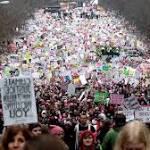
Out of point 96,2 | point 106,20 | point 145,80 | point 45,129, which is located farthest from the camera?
point 96,2

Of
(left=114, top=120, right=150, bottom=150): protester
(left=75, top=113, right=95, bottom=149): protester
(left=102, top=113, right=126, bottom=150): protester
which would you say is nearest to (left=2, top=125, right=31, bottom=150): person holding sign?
(left=114, top=120, right=150, bottom=150): protester

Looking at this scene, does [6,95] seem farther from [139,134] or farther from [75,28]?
[75,28]

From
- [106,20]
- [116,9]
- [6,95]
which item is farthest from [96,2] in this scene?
[6,95]

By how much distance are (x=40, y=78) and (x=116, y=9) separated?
79.2m

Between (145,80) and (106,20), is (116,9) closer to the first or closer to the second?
(106,20)

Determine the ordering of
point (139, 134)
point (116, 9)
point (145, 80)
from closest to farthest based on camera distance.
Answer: point (139, 134), point (145, 80), point (116, 9)

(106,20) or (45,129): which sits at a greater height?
(106,20)

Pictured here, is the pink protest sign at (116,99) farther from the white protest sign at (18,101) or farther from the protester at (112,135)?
the white protest sign at (18,101)

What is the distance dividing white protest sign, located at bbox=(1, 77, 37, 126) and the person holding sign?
6.18 feet

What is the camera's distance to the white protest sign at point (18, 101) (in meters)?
9.43

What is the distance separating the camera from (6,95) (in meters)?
9.77

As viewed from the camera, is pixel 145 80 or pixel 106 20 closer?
pixel 145 80

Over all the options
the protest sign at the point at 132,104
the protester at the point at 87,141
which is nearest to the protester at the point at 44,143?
the protester at the point at 87,141

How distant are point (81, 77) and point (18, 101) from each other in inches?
1263
